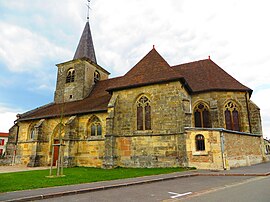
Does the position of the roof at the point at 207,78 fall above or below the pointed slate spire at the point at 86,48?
below

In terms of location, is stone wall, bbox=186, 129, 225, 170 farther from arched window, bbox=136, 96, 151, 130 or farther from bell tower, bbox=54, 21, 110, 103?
bell tower, bbox=54, 21, 110, 103

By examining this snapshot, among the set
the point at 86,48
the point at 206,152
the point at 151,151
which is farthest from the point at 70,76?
the point at 206,152

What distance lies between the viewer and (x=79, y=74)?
Answer: 24.6 meters

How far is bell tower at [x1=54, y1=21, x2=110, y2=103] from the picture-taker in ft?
79.2

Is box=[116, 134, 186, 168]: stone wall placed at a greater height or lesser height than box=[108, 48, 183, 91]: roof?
lesser

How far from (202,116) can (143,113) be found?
5.90 meters

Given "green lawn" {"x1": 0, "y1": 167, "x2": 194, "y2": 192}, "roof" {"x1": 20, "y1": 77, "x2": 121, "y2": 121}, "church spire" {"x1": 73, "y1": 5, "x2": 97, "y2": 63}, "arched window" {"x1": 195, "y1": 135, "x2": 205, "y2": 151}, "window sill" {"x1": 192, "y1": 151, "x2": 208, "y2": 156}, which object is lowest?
"green lawn" {"x1": 0, "y1": 167, "x2": 194, "y2": 192}

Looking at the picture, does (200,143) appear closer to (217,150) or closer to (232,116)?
(217,150)

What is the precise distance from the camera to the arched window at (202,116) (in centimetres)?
1773

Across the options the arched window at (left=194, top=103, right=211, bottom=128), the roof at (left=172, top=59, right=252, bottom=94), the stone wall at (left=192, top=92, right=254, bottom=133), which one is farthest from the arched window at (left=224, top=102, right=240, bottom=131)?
the arched window at (left=194, top=103, right=211, bottom=128)

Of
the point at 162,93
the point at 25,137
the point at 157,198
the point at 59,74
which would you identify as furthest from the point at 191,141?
the point at 59,74

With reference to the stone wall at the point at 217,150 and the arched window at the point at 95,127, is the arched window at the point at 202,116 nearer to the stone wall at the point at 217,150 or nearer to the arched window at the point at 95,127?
the stone wall at the point at 217,150

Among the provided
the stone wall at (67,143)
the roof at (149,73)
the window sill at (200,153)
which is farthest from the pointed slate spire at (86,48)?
the window sill at (200,153)

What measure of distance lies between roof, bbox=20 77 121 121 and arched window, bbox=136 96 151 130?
9.95ft
